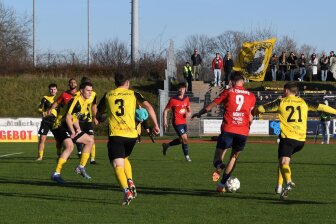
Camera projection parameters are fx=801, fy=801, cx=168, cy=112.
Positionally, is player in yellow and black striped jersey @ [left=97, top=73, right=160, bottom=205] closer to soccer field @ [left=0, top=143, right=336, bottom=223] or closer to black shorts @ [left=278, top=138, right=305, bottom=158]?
soccer field @ [left=0, top=143, right=336, bottom=223]

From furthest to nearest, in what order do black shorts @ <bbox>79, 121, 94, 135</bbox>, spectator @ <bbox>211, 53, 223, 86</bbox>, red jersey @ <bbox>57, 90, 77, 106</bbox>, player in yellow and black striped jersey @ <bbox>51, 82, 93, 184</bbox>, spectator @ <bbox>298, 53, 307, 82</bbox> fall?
1. spectator @ <bbox>298, 53, 307, 82</bbox>
2. spectator @ <bbox>211, 53, 223, 86</bbox>
3. black shorts @ <bbox>79, 121, 94, 135</bbox>
4. red jersey @ <bbox>57, 90, 77, 106</bbox>
5. player in yellow and black striped jersey @ <bbox>51, 82, 93, 184</bbox>

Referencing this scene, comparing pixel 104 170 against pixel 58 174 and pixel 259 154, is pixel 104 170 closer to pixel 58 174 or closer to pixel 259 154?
pixel 58 174

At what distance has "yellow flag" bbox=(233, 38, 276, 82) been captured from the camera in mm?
46469

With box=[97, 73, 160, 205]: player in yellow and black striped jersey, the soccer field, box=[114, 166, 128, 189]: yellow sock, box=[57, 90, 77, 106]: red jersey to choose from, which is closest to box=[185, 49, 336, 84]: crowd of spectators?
the soccer field

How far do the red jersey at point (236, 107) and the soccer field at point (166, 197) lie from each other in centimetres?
114

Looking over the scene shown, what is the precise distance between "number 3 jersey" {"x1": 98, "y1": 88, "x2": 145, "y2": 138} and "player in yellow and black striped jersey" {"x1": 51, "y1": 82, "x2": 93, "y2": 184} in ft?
11.7

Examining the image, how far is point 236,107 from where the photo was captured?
13.5 metres

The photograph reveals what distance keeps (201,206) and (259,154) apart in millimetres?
14498

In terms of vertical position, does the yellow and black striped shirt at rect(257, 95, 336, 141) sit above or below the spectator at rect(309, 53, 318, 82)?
below

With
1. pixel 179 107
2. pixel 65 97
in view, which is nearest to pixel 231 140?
pixel 65 97

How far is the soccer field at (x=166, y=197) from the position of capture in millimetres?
10895

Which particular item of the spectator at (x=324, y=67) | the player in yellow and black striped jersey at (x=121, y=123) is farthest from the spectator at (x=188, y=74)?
the player in yellow and black striped jersey at (x=121, y=123)

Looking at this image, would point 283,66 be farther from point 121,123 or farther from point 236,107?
point 121,123

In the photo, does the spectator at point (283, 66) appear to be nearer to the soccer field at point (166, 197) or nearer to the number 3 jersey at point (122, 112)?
the soccer field at point (166, 197)
